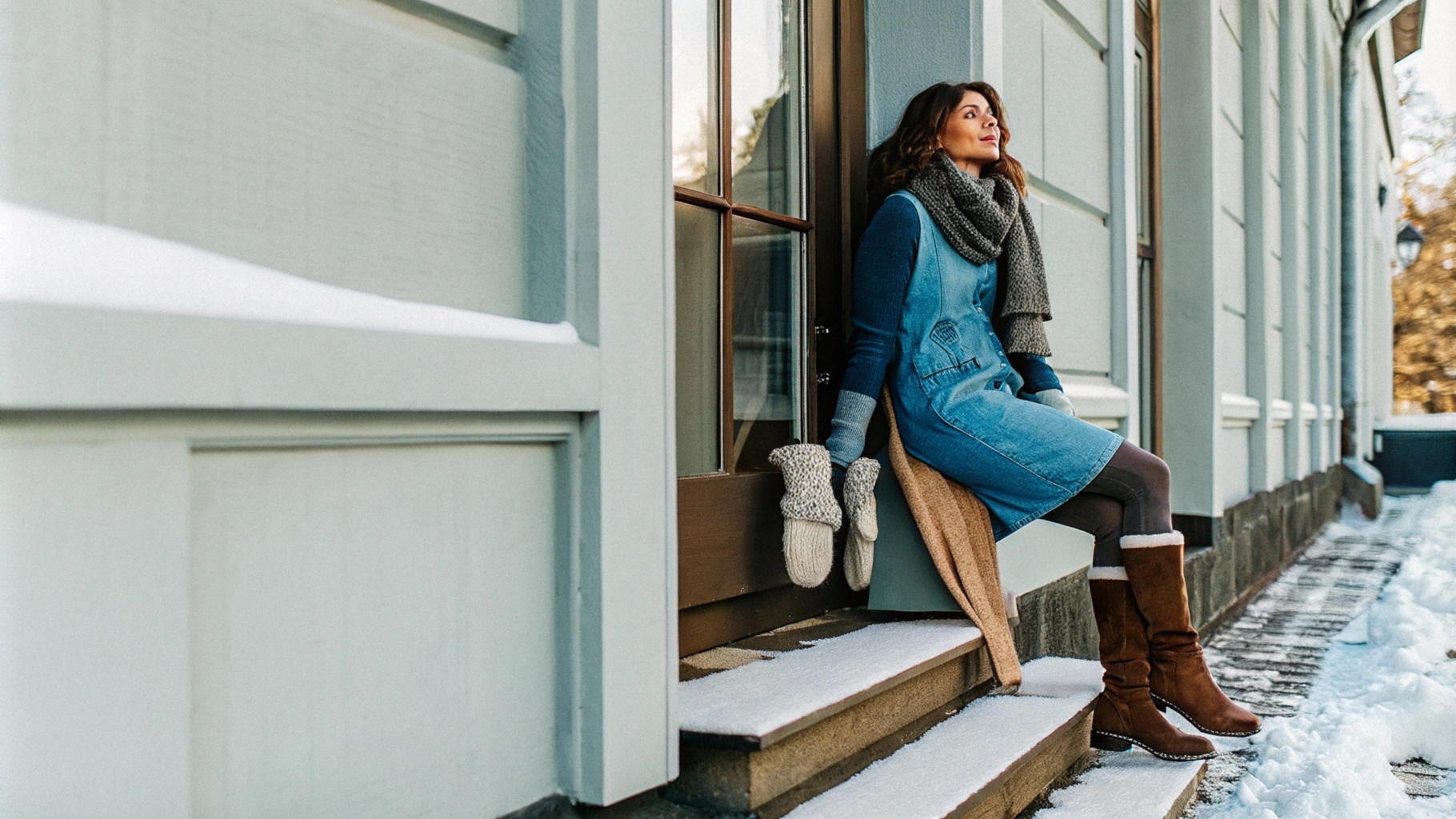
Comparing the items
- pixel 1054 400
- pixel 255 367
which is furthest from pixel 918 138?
pixel 255 367

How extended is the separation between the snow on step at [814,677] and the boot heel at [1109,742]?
1.17ft

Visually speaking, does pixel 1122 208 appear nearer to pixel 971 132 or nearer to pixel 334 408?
pixel 971 132

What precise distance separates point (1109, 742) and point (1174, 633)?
0.30 metres

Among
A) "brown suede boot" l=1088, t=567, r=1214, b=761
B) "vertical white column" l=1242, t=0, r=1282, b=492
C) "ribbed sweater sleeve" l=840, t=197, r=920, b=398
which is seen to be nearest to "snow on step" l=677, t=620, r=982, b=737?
"brown suede boot" l=1088, t=567, r=1214, b=761

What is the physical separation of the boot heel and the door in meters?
0.65

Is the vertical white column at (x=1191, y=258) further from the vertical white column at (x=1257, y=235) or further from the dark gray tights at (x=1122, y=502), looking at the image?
the dark gray tights at (x=1122, y=502)

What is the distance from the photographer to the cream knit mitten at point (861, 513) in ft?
8.10

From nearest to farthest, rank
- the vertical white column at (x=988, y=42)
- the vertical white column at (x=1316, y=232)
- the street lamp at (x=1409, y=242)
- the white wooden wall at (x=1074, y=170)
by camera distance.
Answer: the vertical white column at (x=988, y=42), the white wooden wall at (x=1074, y=170), the vertical white column at (x=1316, y=232), the street lamp at (x=1409, y=242)

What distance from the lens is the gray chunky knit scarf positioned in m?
2.60

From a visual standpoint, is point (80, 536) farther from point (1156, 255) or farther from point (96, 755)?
point (1156, 255)

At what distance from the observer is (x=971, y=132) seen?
2.70m

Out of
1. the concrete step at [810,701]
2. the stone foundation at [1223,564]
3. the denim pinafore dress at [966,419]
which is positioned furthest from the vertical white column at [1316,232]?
the concrete step at [810,701]

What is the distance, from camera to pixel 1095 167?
4.09 m

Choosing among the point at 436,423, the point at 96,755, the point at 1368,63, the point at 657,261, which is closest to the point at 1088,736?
the point at 657,261
